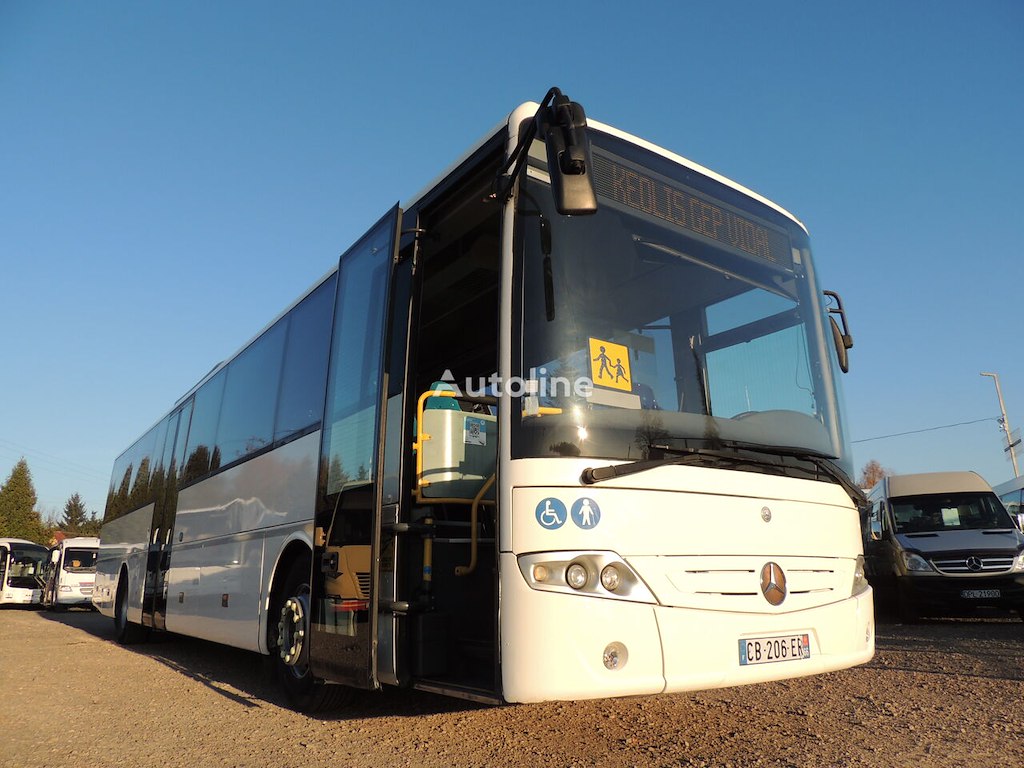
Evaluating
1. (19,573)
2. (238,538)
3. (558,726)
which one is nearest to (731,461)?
(558,726)

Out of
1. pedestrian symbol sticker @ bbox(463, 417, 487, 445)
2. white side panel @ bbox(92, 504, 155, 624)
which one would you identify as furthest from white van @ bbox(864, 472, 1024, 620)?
white side panel @ bbox(92, 504, 155, 624)

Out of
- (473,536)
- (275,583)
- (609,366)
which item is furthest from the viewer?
(275,583)

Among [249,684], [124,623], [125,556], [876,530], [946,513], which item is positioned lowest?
[249,684]

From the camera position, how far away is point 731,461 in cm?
434

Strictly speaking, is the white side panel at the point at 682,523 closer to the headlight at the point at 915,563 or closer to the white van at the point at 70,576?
the headlight at the point at 915,563

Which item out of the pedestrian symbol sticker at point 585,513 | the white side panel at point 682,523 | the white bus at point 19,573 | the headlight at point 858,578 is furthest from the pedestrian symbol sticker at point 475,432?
the white bus at point 19,573

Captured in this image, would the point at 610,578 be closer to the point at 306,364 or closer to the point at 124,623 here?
the point at 306,364

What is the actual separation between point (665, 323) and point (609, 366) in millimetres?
608

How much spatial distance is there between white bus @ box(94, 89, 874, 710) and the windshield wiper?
0.01 meters

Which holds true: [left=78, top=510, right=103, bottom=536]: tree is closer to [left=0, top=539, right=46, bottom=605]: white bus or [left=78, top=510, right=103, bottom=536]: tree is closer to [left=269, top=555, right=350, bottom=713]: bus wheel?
[left=0, top=539, right=46, bottom=605]: white bus

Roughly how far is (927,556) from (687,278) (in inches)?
367

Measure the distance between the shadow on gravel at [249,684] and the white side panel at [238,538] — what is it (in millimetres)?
430

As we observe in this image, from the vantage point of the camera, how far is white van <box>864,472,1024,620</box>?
Answer: 1175cm

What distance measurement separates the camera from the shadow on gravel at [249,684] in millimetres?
6023
